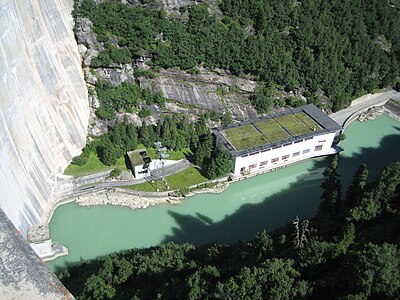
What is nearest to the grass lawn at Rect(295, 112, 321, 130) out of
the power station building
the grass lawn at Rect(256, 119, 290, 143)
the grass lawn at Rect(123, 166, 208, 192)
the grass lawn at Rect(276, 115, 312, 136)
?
the power station building

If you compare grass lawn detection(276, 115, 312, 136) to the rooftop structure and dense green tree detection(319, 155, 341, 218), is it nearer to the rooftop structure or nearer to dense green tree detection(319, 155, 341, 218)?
the rooftop structure

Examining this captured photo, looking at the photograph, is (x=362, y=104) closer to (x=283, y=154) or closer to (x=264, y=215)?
(x=283, y=154)

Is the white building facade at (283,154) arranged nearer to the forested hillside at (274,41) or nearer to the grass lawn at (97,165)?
the grass lawn at (97,165)

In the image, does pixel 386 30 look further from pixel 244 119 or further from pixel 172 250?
pixel 172 250

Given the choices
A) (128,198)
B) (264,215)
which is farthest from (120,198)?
(264,215)

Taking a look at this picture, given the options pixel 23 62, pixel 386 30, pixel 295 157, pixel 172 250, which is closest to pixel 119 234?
pixel 172 250
